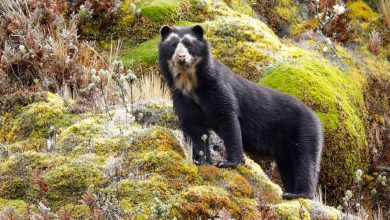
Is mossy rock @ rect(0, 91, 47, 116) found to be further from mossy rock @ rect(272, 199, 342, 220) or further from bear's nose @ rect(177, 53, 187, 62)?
mossy rock @ rect(272, 199, 342, 220)

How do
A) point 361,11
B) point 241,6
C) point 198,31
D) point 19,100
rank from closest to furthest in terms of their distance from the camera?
point 198,31 < point 19,100 < point 241,6 < point 361,11

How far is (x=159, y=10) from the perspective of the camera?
387 inches

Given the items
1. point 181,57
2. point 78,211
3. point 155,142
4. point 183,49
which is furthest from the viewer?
point 183,49

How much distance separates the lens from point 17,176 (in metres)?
4.58

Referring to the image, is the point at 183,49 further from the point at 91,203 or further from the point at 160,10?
the point at 160,10

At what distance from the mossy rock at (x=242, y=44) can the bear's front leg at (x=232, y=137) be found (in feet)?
9.80

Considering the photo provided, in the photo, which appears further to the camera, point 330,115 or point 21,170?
point 330,115

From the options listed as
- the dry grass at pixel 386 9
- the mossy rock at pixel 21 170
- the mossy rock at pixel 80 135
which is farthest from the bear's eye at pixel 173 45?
the dry grass at pixel 386 9

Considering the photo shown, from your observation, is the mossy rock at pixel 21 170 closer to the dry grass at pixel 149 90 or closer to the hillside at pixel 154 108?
the hillside at pixel 154 108

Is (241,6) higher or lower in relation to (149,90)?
higher

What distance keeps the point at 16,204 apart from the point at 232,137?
223 centimetres

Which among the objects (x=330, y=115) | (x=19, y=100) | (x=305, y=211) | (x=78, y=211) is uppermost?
(x=19, y=100)

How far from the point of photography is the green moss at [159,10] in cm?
977

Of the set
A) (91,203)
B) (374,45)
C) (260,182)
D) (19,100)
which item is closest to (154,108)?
(19,100)
